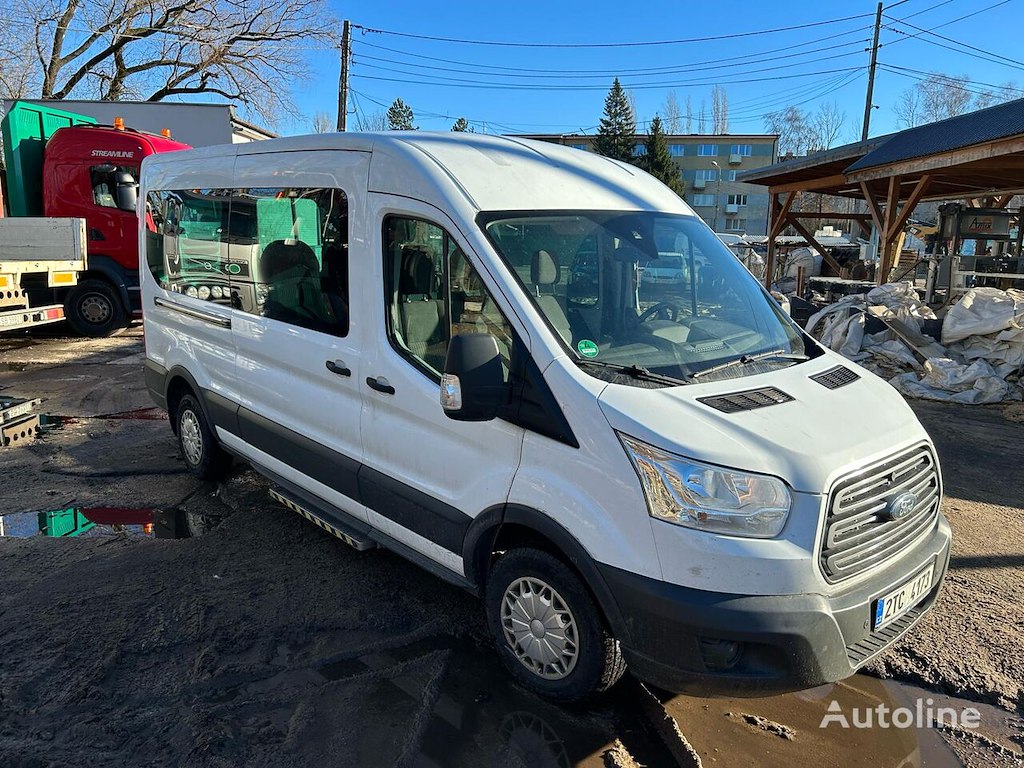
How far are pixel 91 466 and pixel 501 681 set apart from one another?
4.34 meters

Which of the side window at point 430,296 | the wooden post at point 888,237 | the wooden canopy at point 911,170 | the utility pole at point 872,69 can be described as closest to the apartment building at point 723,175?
the utility pole at point 872,69

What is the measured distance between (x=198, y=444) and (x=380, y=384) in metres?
2.71

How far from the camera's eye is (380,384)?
3406 millimetres

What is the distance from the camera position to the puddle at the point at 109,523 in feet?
15.0

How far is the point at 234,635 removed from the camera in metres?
3.45

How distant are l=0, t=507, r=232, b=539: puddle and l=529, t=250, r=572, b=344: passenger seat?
300 cm

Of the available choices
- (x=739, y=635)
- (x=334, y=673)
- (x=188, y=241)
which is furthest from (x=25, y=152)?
(x=739, y=635)

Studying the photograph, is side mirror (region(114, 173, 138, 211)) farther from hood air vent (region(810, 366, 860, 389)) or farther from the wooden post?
the wooden post

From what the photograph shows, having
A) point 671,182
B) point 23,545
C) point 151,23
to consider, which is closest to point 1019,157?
point 23,545

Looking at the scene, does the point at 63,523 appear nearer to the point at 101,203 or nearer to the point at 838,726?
the point at 838,726

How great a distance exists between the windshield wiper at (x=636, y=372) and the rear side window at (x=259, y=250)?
1.47 metres

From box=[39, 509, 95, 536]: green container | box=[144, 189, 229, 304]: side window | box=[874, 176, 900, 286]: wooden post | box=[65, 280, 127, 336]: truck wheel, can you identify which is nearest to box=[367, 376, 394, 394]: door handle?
box=[144, 189, 229, 304]: side window

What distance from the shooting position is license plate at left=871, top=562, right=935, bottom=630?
2592mm

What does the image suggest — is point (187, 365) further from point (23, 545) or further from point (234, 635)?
point (234, 635)
